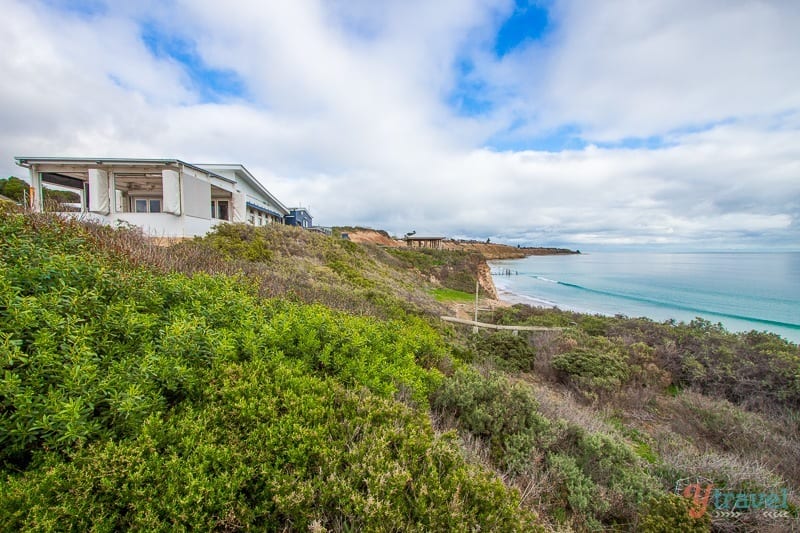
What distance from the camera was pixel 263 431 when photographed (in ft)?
7.20

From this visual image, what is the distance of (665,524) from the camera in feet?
8.61

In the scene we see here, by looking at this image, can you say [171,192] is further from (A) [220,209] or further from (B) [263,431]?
(B) [263,431]

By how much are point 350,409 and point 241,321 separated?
166cm

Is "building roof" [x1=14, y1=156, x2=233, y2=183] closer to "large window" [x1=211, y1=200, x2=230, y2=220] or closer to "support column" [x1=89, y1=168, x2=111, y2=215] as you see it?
"support column" [x1=89, y1=168, x2=111, y2=215]

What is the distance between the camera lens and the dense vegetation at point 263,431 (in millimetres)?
1763

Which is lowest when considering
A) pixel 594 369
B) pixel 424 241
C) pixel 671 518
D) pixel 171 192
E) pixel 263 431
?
pixel 594 369

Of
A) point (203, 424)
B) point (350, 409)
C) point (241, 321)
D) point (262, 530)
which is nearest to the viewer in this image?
point (262, 530)

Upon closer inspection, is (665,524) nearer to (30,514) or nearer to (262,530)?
(262,530)

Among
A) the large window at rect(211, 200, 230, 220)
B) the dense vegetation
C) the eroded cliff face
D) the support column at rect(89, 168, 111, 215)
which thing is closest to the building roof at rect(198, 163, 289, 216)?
the large window at rect(211, 200, 230, 220)

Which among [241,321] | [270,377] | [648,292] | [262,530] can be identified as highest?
[241,321]

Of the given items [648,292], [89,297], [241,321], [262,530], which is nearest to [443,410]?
[262,530]

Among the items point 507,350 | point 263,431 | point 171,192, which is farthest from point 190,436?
point 171,192

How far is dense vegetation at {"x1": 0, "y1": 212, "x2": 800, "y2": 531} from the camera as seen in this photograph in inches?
69.4

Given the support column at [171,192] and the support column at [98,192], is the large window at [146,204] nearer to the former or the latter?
the support column at [98,192]
